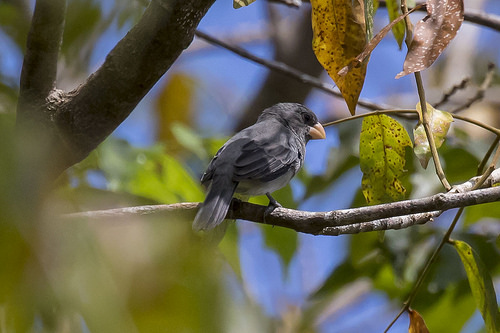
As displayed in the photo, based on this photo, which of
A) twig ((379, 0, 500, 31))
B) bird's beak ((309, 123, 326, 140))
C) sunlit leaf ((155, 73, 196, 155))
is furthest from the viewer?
sunlit leaf ((155, 73, 196, 155))

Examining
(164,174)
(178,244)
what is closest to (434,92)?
(164,174)

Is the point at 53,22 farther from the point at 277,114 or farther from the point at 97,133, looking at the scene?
the point at 277,114

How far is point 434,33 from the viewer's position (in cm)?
155

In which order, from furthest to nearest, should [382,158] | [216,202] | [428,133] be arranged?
[216,202], [382,158], [428,133]

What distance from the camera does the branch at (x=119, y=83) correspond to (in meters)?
1.48

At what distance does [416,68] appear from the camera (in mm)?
1454

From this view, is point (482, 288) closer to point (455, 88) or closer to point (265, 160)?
point (265, 160)

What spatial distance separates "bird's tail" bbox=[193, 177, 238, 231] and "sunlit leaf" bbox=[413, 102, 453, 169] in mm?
714

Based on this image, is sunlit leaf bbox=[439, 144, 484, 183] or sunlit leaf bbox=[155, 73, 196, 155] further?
sunlit leaf bbox=[155, 73, 196, 155]

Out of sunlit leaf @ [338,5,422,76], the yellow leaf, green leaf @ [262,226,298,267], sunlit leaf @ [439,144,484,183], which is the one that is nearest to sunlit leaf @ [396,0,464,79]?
sunlit leaf @ [338,5,422,76]

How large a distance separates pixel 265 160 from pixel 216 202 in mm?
670

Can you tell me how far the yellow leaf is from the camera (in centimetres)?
169

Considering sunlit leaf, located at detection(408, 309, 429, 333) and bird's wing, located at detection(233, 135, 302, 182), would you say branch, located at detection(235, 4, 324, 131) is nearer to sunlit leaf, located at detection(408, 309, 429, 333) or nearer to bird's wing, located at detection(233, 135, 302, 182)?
bird's wing, located at detection(233, 135, 302, 182)

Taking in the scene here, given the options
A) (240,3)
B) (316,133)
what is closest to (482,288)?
(240,3)
